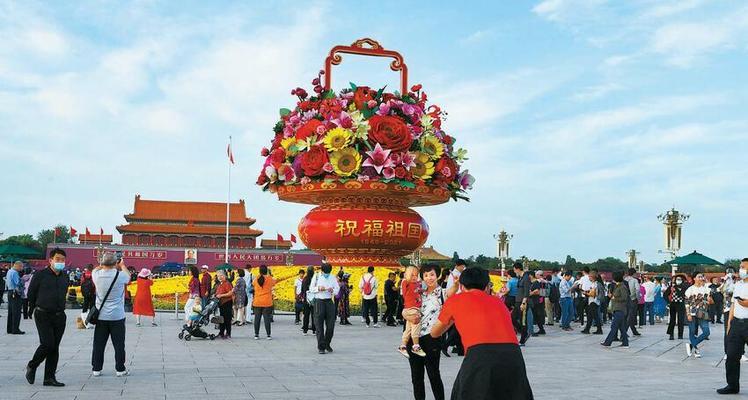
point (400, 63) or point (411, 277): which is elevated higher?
point (400, 63)

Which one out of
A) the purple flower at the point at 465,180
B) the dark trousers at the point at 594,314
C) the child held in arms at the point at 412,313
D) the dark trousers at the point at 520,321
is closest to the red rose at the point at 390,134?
the purple flower at the point at 465,180

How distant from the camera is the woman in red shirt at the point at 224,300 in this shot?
47.5 ft

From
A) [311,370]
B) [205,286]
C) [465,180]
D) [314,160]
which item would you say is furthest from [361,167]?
[311,370]

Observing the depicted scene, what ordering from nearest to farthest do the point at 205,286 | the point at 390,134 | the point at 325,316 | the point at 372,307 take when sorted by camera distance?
the point at 325,316, the point at 205,286, the point at 372,307, the point at 390,134

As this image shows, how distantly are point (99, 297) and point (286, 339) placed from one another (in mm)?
6077

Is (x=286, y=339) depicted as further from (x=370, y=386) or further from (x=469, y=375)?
(x=469, y=375)

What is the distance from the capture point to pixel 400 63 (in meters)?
24.9

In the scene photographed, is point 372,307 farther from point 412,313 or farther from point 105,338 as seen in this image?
point 412,313

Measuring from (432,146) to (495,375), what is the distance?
1888 cm

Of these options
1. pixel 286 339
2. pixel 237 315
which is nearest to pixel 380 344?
pixel 286 339

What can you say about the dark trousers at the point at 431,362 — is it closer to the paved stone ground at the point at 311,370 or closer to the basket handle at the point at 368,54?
the paved stone ground at the point at 311,370

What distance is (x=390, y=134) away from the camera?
22.4 meters

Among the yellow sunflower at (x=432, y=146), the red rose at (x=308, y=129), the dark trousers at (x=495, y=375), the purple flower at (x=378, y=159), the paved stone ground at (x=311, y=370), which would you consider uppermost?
the red rose at (x=308, y=129)

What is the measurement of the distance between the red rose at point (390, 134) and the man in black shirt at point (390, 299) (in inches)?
219
